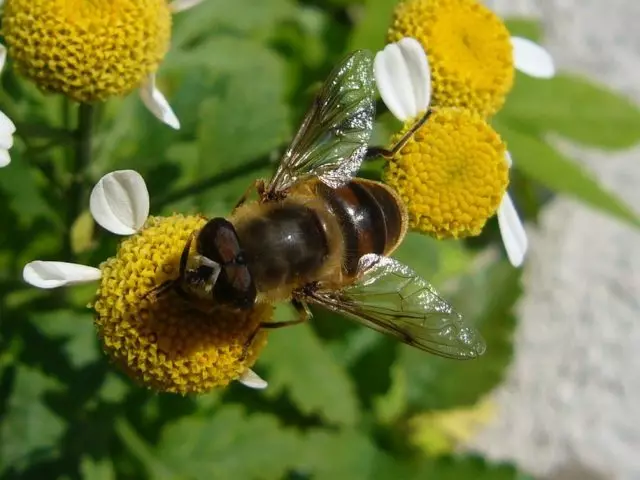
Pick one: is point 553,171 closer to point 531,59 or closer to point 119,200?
point 531,59

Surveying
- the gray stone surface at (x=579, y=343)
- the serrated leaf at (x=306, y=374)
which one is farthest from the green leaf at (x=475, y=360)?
the serrated leaf at (x=306, y=374)

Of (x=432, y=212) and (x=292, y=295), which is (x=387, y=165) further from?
(x=292, y=295)

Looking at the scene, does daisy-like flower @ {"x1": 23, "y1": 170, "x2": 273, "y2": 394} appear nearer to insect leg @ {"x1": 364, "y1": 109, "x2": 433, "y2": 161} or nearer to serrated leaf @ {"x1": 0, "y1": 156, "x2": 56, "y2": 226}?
insect leg @ {"x1": 364, "y1": 109, "x2": 433, "y2": 161}

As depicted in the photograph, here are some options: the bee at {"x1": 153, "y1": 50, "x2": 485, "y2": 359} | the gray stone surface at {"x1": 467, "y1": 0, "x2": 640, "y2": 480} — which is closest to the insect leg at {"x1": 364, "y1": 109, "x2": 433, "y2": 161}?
the bee at {"x1": 153, "y1": 50, "x2": 485, "y2": 359}

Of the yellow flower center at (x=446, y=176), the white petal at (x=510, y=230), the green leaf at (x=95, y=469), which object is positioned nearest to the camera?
the yellow flower center at (x=446, y=176)

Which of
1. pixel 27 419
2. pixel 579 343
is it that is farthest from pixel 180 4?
pixel 579 343

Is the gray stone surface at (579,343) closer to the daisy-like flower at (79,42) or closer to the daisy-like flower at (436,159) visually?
the daisy-like flower at (436,159)
